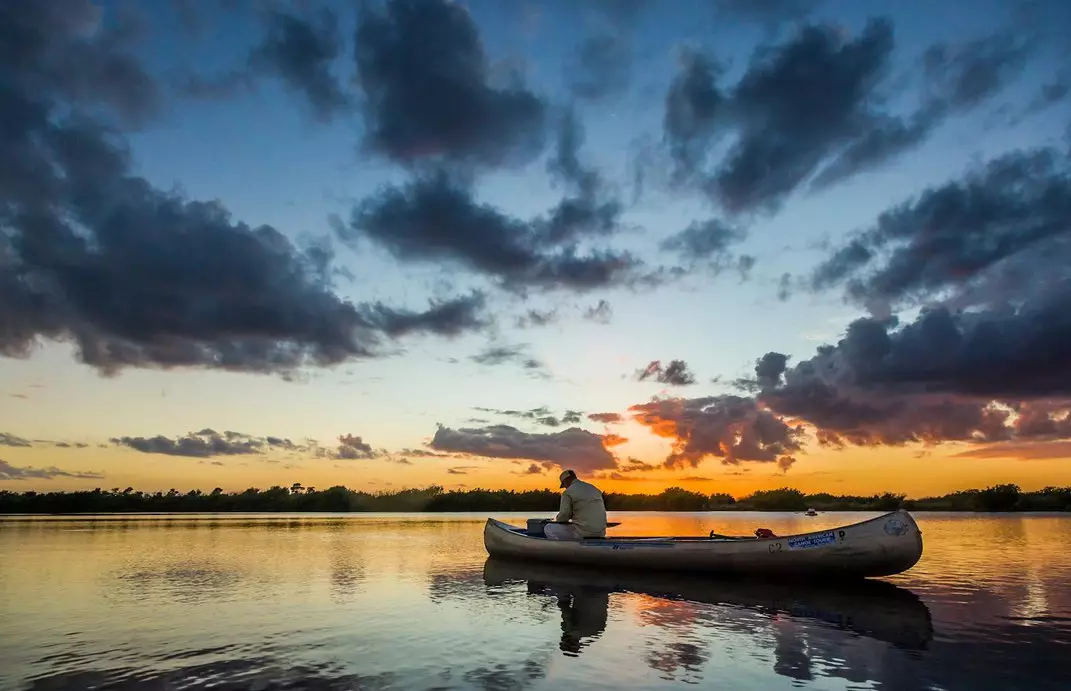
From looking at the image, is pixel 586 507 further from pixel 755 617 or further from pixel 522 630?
pixel 522 630

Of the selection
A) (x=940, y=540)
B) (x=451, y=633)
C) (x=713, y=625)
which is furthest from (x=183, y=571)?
(x=940, y=540)

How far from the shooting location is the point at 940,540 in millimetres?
43188

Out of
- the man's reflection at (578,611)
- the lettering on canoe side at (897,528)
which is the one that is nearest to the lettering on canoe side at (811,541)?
the lettering on canoe side at (897,528)

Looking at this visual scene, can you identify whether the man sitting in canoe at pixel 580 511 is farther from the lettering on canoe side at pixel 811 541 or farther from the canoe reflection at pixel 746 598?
the lettering on canoe side at pixel 811 541

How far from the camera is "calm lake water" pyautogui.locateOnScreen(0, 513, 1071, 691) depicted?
10.3 metres

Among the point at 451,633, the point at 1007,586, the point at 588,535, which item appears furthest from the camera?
the point at 588,535

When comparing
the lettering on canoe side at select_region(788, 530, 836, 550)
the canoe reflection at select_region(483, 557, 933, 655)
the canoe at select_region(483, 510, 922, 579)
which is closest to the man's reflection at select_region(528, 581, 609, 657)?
the canoe reflection at select_region(483, 557, 933, 655)

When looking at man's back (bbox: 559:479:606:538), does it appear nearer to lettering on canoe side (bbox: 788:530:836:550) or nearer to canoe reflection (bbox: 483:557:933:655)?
canoe reflection (bbox: 483:557:933:655)

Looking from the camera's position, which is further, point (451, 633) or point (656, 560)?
point (656, 560)

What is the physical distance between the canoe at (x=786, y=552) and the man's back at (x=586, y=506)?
1.96 ft

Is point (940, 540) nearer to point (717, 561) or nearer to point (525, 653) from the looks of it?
point (717, 561)

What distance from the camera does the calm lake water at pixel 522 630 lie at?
10.3 meters

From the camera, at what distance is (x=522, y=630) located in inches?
553

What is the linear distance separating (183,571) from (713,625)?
20766mm
